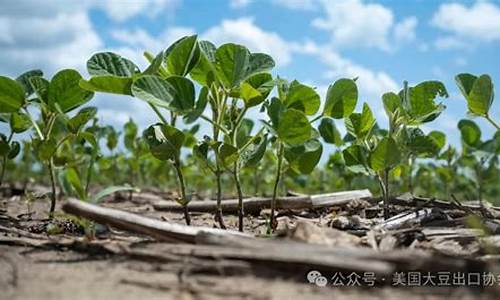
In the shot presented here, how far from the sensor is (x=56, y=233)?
217 cm

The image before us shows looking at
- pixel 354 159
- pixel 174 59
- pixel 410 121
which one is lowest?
pixel 354 159

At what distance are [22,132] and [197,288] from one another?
181cm

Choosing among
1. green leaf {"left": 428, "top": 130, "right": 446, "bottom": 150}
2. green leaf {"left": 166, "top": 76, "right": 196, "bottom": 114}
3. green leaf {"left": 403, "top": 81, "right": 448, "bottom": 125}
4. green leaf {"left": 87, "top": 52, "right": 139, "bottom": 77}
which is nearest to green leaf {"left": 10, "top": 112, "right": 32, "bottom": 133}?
green leaf {"left": 87, "top": 52, "right": 139, "bottom": 77}

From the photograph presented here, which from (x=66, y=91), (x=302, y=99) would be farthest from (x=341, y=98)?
(x=66, y=91)

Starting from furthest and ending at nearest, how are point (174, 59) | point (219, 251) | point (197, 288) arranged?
point (174, 59), point (219, 251), point (197, 288)

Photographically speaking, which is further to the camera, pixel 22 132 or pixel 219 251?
pixel 22 132

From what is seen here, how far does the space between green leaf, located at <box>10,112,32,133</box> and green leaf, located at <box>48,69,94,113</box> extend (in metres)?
0.39

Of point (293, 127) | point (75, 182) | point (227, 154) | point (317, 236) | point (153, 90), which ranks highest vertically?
point (153, 90)

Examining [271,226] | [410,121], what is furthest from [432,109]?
[271,226]

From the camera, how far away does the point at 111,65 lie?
2203mm

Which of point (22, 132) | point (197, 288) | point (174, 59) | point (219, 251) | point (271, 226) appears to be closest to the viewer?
point (197, 288)

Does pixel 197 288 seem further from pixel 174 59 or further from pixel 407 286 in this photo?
pixel 174 59

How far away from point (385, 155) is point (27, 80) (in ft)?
5.40

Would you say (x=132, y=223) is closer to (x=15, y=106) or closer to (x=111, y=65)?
(x=111, y=65)
